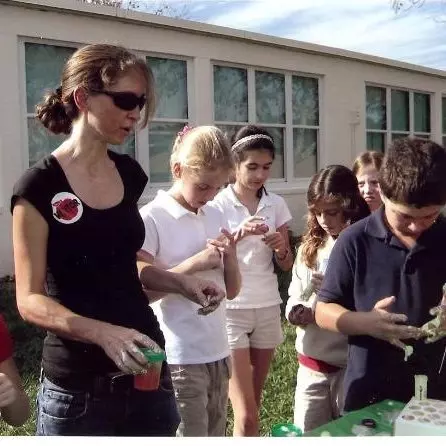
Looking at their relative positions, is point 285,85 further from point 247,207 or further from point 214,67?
point 247,207

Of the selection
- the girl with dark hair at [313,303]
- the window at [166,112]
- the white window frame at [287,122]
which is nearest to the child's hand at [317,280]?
the girl with dark hair at [313,303]

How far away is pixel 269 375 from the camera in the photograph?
426cm

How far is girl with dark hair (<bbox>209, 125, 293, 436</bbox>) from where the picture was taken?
3.12 meters

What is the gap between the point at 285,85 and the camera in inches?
442

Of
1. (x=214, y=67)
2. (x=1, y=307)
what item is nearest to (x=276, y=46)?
(x=214, y=67)

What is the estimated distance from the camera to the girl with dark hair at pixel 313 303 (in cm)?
258

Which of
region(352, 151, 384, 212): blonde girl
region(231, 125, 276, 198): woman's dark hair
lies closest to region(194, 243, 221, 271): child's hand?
region(231, 125, 276, 198): woman's dark hair

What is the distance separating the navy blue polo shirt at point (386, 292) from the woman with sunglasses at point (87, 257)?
626 millimetres

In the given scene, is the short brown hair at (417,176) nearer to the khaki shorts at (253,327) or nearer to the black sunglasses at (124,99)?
the black sunglasses at (124,99)

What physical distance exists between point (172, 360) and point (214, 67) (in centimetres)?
824

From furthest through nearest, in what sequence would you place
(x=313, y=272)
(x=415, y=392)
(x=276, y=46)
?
(x=276, y=46)
(x=313, y=272)
(x=415, y=392)

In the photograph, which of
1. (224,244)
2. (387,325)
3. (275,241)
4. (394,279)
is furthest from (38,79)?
(387,325)

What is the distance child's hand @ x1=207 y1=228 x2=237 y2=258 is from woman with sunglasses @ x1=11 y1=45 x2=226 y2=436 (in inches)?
21.2

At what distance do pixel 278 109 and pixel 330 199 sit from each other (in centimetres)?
870
